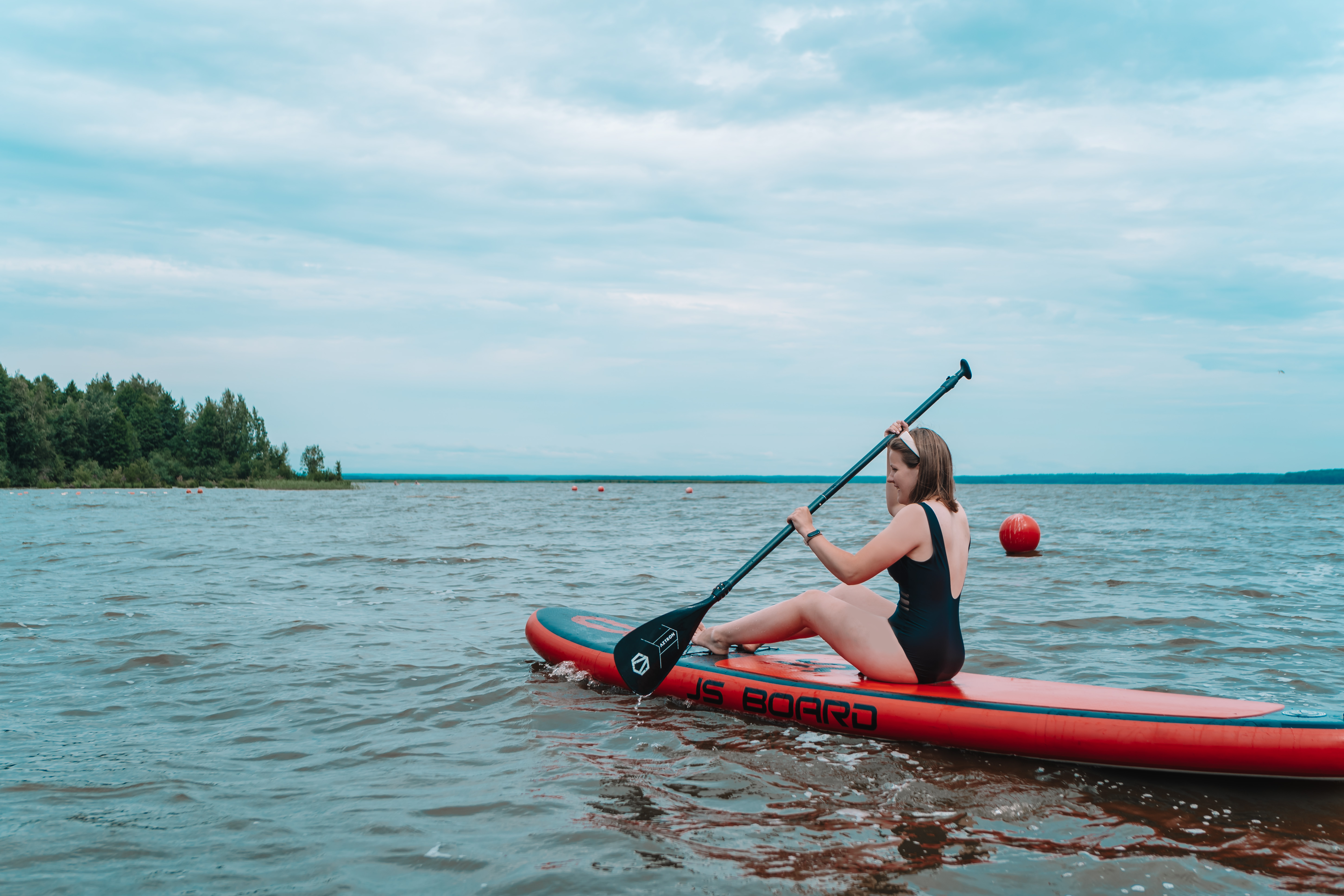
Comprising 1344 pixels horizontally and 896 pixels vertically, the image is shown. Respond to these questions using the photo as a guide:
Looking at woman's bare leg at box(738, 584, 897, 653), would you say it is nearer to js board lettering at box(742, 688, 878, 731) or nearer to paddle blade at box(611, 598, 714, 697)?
js board lettering at box(742, 688, 878, 731)

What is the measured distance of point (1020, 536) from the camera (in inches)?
583

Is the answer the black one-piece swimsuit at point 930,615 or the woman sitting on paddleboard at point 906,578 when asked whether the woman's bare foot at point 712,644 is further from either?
the black one-piece swimsuit at point 930,615

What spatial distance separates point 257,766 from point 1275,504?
180 feet

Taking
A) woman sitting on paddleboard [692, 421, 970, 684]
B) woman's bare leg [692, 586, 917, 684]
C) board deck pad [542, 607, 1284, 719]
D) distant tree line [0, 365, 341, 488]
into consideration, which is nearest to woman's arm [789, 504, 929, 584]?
woman sitting on paddleboard [692, 421, 970, 684]

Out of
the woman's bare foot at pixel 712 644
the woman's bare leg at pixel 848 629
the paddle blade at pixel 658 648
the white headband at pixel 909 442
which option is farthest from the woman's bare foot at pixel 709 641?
the white headband at pixel 909 442

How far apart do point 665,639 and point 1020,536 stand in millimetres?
11453

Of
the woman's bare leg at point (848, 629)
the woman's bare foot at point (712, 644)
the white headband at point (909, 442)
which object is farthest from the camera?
the woman's bare foot at point (712, 644)

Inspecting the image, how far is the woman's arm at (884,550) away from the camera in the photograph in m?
4.18

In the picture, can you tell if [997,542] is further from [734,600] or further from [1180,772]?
[1180,772]

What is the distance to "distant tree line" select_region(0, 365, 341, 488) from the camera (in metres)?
54.4

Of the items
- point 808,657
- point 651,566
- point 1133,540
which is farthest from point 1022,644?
point 1133,540

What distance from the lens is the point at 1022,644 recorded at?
23.0 feet

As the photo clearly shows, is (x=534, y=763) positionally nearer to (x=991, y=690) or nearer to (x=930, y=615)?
(x=930, y=615)

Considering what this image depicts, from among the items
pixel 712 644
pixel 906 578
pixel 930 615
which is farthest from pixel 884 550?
pixel 712 644
